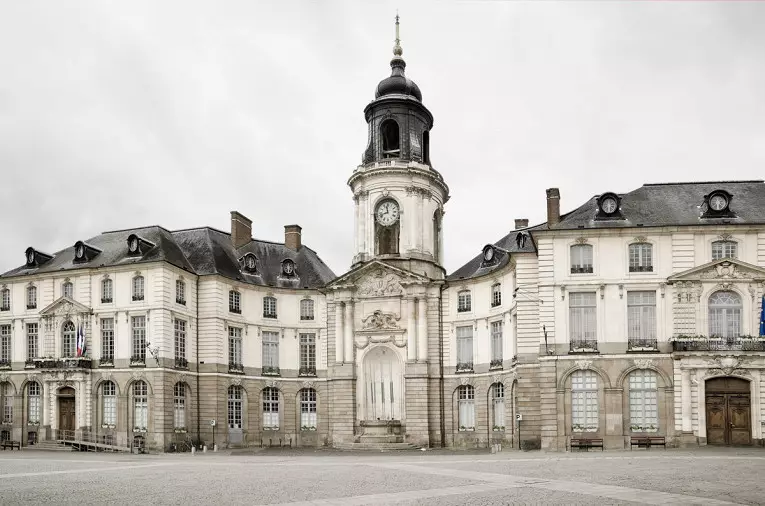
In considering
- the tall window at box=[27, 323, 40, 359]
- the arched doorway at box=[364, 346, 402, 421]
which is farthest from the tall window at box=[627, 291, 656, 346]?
the tall window at box=[27, 323, 40, 359]

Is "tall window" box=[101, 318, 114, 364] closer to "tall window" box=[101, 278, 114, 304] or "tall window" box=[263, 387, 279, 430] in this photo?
"tall window" box=[101, 278, 114, 304]

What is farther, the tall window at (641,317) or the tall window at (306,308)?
the tall window at (306,308)

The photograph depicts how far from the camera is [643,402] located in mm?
38656

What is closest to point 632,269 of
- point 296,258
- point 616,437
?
point 616,437

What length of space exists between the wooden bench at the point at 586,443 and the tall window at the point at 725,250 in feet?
32.1

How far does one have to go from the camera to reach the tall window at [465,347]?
48.6 metres

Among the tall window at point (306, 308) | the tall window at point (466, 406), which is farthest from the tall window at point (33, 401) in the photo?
the tall window at point (466, 406)

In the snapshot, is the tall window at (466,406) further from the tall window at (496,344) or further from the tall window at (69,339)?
the tall window at (69,339)

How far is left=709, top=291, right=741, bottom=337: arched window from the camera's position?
1521 inches

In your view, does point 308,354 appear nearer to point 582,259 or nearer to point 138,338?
point 138,338

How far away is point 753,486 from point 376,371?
32.2m

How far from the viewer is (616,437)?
126 ft

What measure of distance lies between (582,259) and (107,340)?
25240 mm

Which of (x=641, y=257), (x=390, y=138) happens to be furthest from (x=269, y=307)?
(x=641, y=257)
